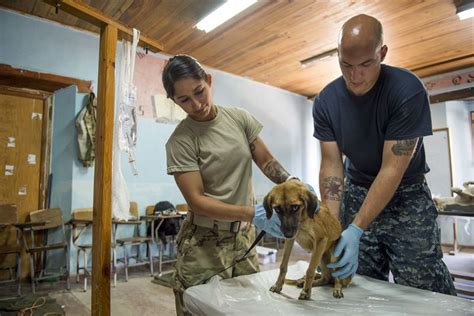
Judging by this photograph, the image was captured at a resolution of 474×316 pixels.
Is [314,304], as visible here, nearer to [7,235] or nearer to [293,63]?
[7,235]

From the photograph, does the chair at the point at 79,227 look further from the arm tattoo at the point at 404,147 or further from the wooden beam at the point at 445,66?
the wooden beam at the point at 445,66

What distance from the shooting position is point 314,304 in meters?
1.30

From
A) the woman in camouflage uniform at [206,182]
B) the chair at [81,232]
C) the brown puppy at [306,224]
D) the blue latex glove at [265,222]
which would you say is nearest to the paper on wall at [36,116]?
the chair at [81,232]

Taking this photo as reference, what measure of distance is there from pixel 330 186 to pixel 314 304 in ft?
2.18

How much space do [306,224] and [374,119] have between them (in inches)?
24.2

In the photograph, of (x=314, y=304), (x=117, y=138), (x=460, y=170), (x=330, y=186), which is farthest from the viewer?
(x=460, y=170)

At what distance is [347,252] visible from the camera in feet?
4.68

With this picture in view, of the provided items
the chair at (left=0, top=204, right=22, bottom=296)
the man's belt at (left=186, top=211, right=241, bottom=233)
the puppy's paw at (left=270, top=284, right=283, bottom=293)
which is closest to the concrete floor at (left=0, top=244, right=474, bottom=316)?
the chair at (left=0, top=204, right=22, bottom=296)

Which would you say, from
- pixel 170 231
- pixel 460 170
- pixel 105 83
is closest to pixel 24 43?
pixel 170 231

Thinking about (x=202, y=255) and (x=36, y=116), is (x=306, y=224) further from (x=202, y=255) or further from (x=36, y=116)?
(x=36, y=116)

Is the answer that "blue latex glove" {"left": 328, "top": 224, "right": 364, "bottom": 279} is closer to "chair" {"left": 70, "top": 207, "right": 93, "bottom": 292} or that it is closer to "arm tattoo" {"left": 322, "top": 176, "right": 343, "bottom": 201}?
"arm tattoo" {"left": 322, "top": 176, "right": 343, "bottom": 201}

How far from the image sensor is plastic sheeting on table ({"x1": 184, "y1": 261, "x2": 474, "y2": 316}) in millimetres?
1204

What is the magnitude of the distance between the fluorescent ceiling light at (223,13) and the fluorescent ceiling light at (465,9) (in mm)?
2952

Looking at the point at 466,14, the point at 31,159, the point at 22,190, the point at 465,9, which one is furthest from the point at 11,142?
the point at 466,14
